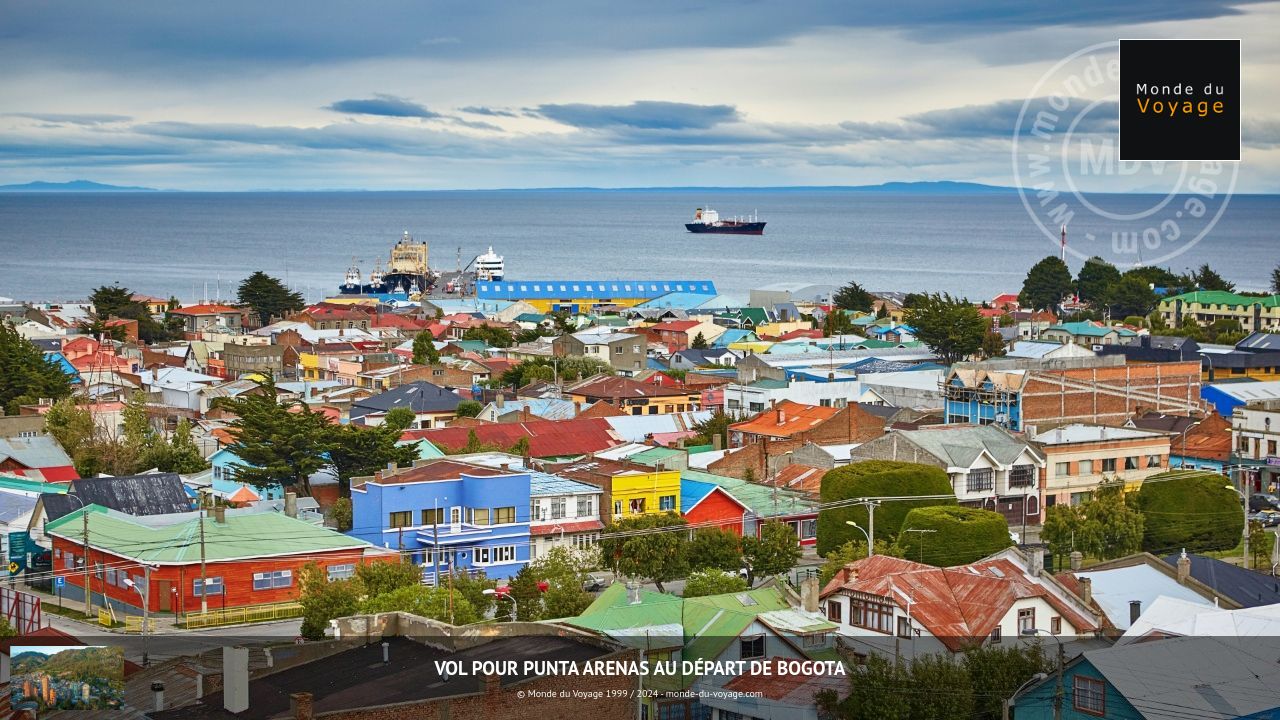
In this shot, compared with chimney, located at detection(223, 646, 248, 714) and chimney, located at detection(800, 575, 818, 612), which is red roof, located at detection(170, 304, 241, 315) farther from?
chimney, located at detection(223, 646, 248, 714)

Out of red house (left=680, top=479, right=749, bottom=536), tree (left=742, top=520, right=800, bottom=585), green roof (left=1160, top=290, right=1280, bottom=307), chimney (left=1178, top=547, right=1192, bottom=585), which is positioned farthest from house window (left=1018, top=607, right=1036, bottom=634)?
green roof (left=1160, top=290, right=1280, bottom=307)

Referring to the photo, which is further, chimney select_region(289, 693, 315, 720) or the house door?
the house door

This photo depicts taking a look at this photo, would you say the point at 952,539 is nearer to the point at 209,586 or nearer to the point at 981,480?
the point at 981,480

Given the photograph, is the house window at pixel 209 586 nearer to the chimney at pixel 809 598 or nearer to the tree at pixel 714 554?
the tree at pixel 714 554

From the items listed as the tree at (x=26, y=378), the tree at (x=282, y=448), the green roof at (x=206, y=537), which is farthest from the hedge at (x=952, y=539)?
the tree at (x=26, y=378)

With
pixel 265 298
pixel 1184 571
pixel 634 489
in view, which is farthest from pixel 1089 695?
pixel 265 298

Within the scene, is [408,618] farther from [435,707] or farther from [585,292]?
[585,292]

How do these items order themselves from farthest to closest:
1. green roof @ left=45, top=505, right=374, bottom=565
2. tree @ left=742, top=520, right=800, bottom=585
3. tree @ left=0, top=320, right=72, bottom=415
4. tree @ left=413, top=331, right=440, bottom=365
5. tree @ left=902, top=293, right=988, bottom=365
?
tree @ left=902, top=293, right=988, bottom=365, tree @ left=413, top=331, right=440, bottom=365, tree @ left=0, top=320, right=72, bottom=415, tree @ left=742, top=520, right=800, bottom=585, green roof @ left=45, top=505, right=374, bottom=565

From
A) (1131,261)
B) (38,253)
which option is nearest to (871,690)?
(1131,261)
